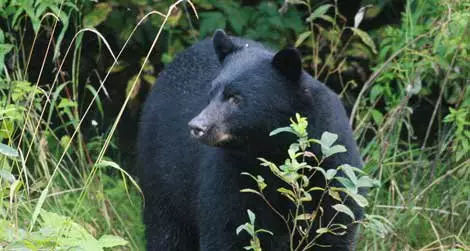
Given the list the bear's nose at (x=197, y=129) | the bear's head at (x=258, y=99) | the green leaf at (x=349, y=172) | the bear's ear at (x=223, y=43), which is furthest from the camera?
the bear's ear at (x=223, y=43)

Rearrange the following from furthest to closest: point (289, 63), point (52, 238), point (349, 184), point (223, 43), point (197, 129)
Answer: point (223, 43) → point (289, 63) → point (197, 129) → point (349, 184) → point (52, 238)

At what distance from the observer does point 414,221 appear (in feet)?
20.9

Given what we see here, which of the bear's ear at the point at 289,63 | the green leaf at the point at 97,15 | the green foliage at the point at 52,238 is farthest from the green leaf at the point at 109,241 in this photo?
the green leaf at the point at 97,15

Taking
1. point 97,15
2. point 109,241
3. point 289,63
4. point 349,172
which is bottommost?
point 97,15

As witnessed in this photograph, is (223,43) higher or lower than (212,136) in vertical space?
higher

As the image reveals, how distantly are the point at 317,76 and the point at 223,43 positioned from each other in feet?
4.32

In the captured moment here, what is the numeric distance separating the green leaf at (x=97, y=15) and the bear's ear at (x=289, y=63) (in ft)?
7.21

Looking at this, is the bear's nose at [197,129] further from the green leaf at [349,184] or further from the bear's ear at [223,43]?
the green leaf at [349,184]

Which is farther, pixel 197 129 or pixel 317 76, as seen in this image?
pixel 317 76

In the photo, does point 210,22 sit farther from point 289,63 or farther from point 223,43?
point 289,63

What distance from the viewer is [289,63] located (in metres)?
5.12

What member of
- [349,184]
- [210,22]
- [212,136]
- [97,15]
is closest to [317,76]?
[210,22]

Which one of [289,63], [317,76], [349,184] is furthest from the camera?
[317,76]

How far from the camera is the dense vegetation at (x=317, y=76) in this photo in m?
6.11
